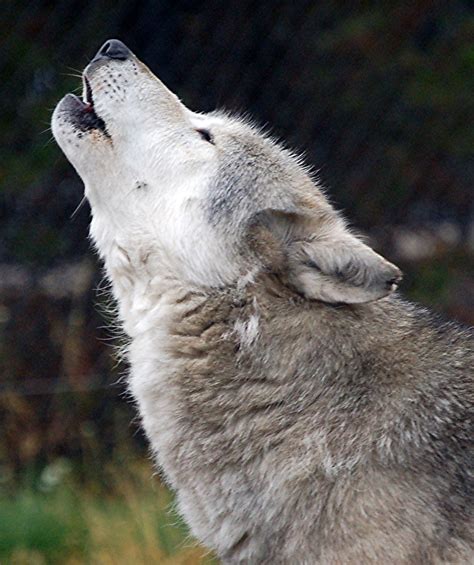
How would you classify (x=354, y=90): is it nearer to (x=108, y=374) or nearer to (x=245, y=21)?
(x=245, y=21)

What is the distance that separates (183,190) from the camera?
383 centimetres

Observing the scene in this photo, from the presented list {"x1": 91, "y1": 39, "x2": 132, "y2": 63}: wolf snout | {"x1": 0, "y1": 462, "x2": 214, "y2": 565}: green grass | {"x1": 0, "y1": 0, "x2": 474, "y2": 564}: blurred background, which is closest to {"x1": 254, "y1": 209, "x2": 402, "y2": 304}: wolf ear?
{"x1": 91, "y1": 39, "x2": 132, "y2": 63}: wolf snout

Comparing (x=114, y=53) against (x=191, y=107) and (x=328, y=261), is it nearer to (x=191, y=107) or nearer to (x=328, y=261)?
(x=328, y=261)

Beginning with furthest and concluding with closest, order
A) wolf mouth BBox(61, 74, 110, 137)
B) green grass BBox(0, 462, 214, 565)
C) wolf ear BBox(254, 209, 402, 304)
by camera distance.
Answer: green grass BBox(0, 462, 214, 565) → wolf mouth BBox(61, 74, 110, 137) → wolf ear BBox(254, 209, 402, 304)

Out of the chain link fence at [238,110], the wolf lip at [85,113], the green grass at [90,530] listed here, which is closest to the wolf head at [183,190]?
the wolf lip at [85,113]

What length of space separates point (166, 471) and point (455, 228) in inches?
178

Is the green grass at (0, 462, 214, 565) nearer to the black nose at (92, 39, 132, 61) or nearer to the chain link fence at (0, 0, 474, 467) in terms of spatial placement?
the chain link fence at (0, 0, 474, 467)

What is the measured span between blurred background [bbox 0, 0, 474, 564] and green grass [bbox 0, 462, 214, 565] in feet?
0.05

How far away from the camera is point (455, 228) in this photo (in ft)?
25.7

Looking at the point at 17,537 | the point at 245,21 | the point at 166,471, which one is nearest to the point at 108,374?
the point at 17,537

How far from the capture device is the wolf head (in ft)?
12.0

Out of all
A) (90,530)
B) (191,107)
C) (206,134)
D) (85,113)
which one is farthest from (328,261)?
(191,107)

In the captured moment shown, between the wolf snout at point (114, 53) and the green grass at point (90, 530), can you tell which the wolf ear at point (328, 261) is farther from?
the green grass at point (90, 530)

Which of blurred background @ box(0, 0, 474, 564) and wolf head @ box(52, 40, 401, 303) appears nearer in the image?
wolf head @ box(52, 40, 401, 303)
